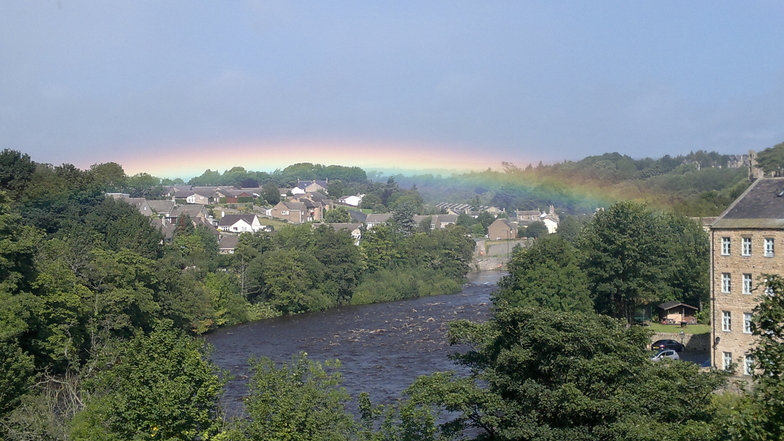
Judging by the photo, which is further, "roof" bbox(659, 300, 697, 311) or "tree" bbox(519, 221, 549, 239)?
"tree" bbox(519, 221, 549, 239)

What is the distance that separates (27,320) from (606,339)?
64.8 ft

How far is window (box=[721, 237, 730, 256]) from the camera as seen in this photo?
23406 mm

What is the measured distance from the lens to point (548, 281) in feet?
107

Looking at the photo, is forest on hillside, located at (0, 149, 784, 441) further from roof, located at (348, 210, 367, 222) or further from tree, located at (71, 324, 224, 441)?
roof, located at (348, 210, 367, 222)

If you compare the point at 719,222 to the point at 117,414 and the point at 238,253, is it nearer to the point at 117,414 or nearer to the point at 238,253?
the point at 117,414

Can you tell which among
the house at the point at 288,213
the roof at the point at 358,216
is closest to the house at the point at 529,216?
the roof at the point at 358,216

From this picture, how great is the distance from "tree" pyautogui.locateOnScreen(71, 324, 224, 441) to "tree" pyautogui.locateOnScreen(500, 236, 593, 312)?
67.3 feet

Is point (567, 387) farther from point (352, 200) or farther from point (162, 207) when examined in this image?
point (352, 200)

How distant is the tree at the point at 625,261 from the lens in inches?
1337

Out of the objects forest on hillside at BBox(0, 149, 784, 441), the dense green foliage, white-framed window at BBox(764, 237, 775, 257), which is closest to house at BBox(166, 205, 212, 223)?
forest on hillside at BBox(0, 149, 784, 441)

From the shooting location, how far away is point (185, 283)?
37625mm

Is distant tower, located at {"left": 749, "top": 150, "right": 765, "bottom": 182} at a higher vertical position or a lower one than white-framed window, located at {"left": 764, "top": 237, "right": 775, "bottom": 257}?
higher

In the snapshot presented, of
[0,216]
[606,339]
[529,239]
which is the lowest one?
[529,239]

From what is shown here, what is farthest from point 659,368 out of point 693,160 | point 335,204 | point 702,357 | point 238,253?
point 693,160
